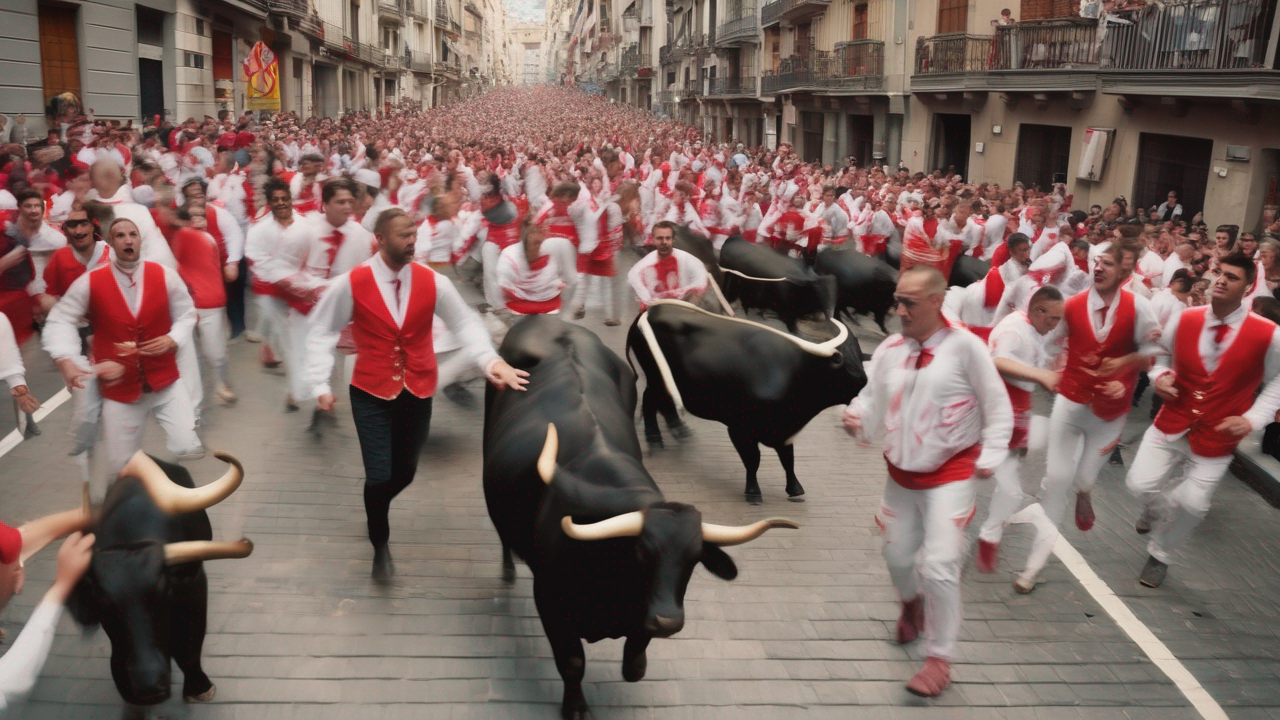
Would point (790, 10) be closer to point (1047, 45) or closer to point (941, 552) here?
point (1047, 45)

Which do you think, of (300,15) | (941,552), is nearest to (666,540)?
(941,552)

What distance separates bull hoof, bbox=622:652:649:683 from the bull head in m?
0.50

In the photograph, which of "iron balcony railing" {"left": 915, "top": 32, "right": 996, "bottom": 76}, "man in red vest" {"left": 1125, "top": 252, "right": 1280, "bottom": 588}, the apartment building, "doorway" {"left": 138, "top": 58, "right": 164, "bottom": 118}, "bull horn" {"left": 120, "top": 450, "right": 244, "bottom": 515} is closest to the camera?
"bull horn" {"left": 120, "top": 450, "right": 244, "bottom": 515}

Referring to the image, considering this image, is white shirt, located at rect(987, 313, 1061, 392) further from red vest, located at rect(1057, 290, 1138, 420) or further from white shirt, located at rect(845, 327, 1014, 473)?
white shirt, located at rect(845, 327, 1014, 473)

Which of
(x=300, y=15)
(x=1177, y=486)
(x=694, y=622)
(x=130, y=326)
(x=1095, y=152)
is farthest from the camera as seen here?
(x=300, y=15)

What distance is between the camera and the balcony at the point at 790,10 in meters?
38.8

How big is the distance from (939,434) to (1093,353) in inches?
79.7

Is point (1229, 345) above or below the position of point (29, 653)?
above

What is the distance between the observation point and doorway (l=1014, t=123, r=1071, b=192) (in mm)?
22906

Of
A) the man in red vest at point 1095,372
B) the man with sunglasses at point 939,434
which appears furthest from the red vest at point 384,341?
the man in red vest at point 1095,372

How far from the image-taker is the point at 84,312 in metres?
6.05

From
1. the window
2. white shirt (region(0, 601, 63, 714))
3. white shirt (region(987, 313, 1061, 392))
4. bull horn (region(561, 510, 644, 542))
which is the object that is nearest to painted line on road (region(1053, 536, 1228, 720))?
white shirt (region(987, 313, 1061, 392))

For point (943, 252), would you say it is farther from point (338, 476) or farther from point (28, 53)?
point (28, 53)

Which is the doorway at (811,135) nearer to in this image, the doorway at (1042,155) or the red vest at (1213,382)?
the doorway at (1042,155)
